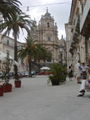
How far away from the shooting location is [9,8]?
64.2ft

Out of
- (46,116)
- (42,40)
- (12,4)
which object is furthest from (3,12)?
(42,40)

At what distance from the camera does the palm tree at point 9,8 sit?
62.2 feet

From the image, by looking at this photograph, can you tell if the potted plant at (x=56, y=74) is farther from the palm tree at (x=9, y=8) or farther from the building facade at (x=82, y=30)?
the palm tree at (x=9, y=8)

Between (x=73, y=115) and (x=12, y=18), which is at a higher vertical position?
(x=12, y=18)

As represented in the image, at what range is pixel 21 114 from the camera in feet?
30.2

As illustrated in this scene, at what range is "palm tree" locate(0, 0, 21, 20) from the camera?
18944mm

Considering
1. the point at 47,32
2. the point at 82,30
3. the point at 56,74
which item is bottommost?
the point at 56,74

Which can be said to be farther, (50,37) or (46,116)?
(50,37)

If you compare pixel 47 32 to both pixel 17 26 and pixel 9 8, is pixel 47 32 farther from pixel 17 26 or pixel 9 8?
pixel 9 8

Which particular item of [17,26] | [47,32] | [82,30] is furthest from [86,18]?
→ [47,32]

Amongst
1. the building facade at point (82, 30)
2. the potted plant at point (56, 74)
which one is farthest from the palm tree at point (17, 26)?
the potted plant at point (56, 74)

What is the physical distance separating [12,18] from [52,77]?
6166 millimetres

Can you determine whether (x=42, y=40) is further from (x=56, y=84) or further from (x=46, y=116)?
(x=46, y=116)

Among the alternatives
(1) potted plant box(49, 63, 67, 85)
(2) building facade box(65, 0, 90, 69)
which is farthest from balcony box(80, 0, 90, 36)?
(1) potted plant box(49, 63, 67, 85)
